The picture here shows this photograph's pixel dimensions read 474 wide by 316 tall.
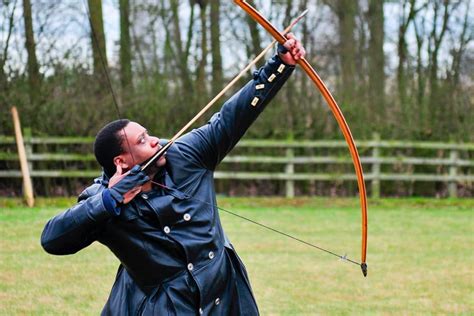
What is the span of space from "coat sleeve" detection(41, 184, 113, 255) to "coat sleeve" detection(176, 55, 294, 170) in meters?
0.49

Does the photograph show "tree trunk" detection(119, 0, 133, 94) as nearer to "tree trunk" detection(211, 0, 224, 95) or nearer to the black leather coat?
"tree trunk" detection(211, 0, 224, 95)

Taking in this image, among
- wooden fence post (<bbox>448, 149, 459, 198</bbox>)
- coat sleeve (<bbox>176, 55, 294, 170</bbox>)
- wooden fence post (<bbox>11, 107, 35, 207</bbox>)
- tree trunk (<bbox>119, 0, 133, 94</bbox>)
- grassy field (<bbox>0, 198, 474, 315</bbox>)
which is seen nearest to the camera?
coat sleeve (<bbox>176, 55, 294, 170</bbox>)

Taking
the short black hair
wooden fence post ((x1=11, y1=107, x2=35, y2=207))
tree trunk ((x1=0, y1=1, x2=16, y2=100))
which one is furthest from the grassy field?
the short black hair

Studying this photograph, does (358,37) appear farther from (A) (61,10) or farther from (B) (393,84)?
(A) (61,10)

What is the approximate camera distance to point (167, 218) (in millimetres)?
3715

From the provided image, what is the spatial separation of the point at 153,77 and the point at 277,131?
9.36 feet

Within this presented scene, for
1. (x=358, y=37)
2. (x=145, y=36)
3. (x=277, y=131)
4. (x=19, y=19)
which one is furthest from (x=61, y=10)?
(x=358, y=37)

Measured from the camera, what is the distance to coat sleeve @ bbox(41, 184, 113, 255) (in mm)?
3539

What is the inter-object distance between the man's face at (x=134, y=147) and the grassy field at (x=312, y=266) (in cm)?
→ 364

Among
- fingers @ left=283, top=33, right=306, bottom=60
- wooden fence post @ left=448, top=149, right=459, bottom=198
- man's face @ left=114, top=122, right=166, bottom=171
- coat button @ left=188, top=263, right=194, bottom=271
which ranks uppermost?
fingers @ left=283, top=33, right=306, bottom=60

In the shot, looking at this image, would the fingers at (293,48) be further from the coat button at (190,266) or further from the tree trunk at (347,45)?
the tree trunk at (347,45)

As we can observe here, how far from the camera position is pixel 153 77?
711 inches

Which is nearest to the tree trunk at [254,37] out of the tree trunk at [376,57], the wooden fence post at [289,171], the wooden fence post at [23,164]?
the wooden fence post at [289,171]

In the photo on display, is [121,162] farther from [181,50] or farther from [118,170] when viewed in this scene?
[181,50]
